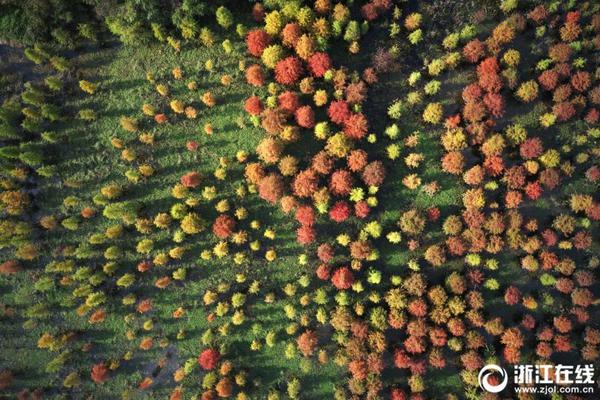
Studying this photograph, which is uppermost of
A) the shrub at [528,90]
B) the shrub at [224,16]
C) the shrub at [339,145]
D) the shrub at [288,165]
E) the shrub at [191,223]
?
the shrub at [224,16]

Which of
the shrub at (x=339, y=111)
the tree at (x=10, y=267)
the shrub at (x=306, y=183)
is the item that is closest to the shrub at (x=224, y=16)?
the shrub at (x=339, y=111)

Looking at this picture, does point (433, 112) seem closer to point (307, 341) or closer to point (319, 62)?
point (319, 62)

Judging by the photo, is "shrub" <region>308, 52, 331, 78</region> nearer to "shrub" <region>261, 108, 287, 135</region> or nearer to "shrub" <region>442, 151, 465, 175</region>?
"shrub" <region>261, 108, 287, 135</region>

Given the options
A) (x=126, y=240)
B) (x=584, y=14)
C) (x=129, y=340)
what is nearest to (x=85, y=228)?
(x=126, y=240)

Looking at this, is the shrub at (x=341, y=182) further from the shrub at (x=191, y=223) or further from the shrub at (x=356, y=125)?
the shrub at (x=191, y=223)

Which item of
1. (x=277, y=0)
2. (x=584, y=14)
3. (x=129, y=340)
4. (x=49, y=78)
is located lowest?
(x=129, y=340)

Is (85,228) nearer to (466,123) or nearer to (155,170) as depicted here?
(155,170)
